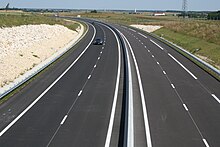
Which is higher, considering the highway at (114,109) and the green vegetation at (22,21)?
the highway at (114,109)

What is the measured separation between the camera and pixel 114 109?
22.5 m

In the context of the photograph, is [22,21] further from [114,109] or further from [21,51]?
[114,109]

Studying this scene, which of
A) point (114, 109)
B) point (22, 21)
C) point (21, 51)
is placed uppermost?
point (114, 109)

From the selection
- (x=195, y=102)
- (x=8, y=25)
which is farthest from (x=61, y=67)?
(x=8, y=25)

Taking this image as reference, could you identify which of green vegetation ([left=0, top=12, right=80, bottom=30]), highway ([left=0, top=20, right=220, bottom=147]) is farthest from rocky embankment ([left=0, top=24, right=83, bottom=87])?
green vegetation ([left=0, top=12, right=80, bottom=30])

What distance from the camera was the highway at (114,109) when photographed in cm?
1753

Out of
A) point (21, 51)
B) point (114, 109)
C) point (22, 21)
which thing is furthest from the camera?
point (22, 21)

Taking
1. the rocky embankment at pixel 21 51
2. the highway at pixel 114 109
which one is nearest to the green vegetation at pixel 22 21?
the rocky embankment at pixel 21 51

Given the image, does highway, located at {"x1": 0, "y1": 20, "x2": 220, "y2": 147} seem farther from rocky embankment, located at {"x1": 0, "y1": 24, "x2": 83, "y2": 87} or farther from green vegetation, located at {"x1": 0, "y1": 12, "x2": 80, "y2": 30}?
green vegetation, located at {"x1": 0, "y1": 12, "x2": 80, "y2": 30}

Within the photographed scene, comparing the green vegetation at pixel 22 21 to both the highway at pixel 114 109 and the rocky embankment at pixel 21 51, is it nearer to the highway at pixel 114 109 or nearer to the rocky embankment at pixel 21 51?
the rocky embankment at pixel 21 51

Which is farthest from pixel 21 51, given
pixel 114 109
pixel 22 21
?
pixel 22 21

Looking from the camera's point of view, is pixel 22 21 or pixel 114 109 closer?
pixel 114 109

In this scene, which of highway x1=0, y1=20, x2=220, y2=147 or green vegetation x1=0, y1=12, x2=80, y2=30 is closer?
highway x1=0, y1=20, x2=220, y2=147

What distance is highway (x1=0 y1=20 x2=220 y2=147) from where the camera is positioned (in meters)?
17.5
